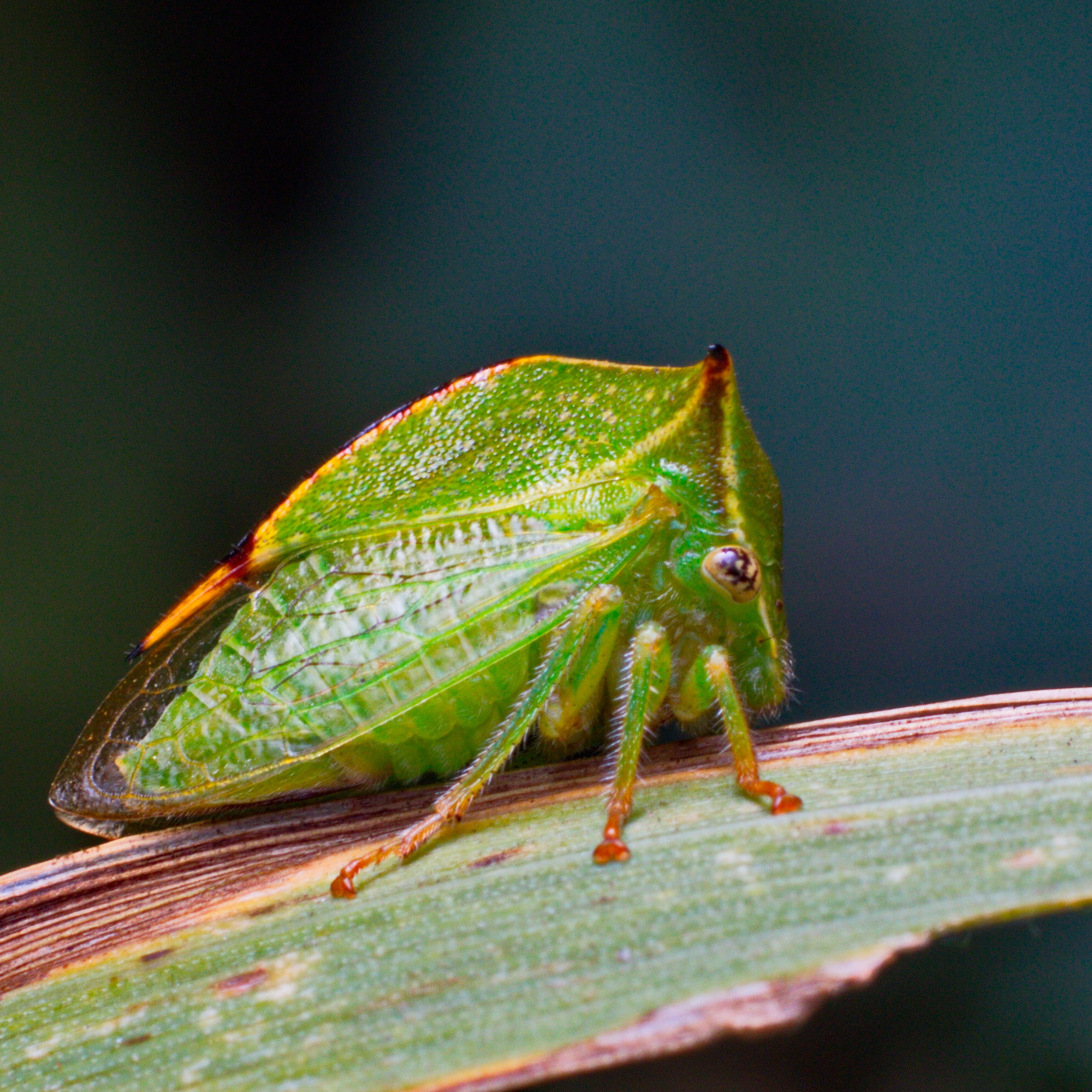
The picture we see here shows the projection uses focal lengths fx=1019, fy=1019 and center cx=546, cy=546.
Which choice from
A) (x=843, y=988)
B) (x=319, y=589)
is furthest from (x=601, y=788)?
(x=843, y=988)

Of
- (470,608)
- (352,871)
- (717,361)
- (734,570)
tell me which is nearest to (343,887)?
(352,871)

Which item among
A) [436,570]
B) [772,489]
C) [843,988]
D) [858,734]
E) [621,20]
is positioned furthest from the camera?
[621,20]

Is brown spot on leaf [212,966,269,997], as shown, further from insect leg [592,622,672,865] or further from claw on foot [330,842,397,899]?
insect leg [592,622,672,865]

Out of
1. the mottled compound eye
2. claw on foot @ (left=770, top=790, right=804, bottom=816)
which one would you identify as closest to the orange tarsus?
claw on foot @ (left=770, top=790, right=804, bottom=816)

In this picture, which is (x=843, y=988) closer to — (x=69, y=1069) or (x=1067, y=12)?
(x=69, y=1069)

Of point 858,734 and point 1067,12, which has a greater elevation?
point 1067,12

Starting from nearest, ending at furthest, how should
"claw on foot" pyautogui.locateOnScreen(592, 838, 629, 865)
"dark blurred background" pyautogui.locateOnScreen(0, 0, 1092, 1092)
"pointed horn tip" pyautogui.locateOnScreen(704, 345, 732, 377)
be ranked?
"claw on foot" pyautogui.locateOnScreen(592, 838, 629, 865) → "pointed horn tip" pyautogui.locateOnScreen(704, 345, 732, 377) → "dark blurred background" pyautogui.locateOnScreen(0, 0, 1092, 1092)
